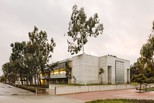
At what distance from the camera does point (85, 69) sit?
41844mm

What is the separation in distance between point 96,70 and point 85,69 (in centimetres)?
417

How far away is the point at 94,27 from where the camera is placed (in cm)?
4172

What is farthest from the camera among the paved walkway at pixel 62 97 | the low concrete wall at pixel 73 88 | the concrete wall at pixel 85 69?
the concrete wall at pixel 85 69

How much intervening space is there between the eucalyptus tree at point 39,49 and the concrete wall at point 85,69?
5997 millimetres

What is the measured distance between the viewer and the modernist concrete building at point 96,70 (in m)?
41.8

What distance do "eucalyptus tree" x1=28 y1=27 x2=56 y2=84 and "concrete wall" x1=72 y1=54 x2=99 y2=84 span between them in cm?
600

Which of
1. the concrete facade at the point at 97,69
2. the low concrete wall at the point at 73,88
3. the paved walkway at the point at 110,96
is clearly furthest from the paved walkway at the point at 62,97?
the concrete facade at the point at 97,69

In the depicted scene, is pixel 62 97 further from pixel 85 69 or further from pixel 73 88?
pixel 85 69

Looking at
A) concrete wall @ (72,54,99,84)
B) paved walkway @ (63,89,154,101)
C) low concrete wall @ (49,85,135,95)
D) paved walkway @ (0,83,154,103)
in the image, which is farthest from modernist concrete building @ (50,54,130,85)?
paved walkway @ (0,83,154,103)

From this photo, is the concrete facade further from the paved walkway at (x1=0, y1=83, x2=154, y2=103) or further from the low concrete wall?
the paved walkway at (x1=0, y1=83, x2=154, y2=103)

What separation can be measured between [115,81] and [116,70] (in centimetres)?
278

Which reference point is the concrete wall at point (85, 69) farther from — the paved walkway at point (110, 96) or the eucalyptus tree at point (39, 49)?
the paved walkway at point (110, 96)

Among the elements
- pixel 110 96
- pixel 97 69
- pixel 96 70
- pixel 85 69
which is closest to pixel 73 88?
pixel 110 96

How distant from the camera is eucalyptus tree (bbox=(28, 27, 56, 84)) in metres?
41.5
